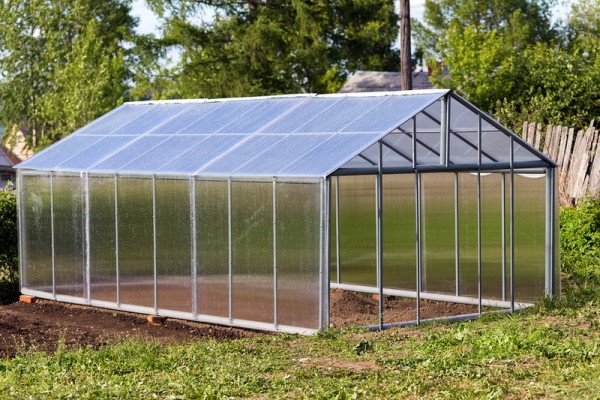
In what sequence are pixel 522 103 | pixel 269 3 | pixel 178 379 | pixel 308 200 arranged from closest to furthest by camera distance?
pixel 178 379 < pixel 308 200 < pixel 522 103 < pixel 269 3

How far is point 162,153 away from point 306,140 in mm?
2536

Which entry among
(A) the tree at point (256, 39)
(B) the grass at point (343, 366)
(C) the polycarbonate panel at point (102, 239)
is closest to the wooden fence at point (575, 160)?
(B) the grass at point (343, 366)

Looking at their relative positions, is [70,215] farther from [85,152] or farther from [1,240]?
[1,240]

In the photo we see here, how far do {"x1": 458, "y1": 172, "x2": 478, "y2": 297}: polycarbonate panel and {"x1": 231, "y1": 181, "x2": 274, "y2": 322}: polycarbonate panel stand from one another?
3.38 m

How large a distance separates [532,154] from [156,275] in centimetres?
524

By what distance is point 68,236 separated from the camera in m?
16.0

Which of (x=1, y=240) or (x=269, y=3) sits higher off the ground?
(x=269, y=3)

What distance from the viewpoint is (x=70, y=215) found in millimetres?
15945

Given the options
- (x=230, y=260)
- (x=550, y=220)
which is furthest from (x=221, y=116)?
(x=550, y=220)

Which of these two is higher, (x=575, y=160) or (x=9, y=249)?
(x=575, y=160)

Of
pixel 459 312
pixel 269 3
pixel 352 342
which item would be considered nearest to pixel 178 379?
pixel 352 342

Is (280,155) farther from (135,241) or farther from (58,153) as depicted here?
(58,153)

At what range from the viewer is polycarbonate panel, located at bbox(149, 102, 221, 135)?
52.0ft

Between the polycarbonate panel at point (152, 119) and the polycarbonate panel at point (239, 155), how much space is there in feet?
8.50
